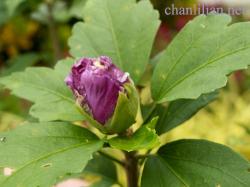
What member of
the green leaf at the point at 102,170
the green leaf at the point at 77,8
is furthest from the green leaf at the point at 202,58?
the green leaf at the point at 77,8

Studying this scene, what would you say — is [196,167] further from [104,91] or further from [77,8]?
[77,8]

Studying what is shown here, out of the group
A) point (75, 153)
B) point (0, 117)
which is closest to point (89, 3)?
point (75, 153)

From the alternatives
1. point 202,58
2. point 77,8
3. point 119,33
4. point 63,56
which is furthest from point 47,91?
point 63,56

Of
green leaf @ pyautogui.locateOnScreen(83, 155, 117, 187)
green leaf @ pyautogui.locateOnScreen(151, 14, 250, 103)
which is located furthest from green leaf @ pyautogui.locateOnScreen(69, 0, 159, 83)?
green leaf @ pyautogui.locateOnScreen(83, 155, 117, 187)

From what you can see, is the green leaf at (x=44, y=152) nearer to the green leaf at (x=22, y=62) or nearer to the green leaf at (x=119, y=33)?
the green leaf at (x=119, y=33)

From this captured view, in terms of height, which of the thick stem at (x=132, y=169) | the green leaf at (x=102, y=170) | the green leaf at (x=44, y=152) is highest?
the green leaf at (x=44, y=152)

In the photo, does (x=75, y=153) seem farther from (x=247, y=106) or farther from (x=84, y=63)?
(x=247, y=106)
